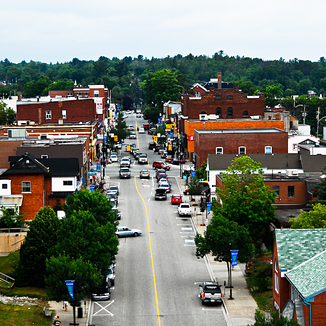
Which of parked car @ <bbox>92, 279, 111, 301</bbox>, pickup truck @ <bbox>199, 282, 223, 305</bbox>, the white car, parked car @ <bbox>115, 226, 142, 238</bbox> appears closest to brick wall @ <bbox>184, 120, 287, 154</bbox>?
the white car

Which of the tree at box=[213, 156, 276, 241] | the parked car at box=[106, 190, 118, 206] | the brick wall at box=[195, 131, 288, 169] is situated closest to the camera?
the tree at box=[213, 156, 276, 241]

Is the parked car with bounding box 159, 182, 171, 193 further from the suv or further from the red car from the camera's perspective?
the suv

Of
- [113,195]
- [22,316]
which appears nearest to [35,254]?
[22,316]

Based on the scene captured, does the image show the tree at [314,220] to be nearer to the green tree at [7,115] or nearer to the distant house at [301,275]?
the distant house at [301,275]

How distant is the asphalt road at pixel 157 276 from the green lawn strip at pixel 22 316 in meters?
3.31

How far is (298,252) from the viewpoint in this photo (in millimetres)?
38250

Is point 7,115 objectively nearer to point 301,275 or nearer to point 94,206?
point 94,206

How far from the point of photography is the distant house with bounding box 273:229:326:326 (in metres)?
32.8

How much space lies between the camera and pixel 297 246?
3881 centimetres

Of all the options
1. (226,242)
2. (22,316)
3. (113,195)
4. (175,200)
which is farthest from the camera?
(113,195)

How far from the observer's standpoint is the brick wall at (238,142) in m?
97.4

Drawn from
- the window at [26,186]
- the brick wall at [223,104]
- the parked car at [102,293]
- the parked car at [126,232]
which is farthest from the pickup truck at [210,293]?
the brick wall at [223,104]

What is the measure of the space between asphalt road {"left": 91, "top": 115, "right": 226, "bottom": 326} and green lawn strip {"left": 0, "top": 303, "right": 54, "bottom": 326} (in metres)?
3.31

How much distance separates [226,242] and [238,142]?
53.1 m
